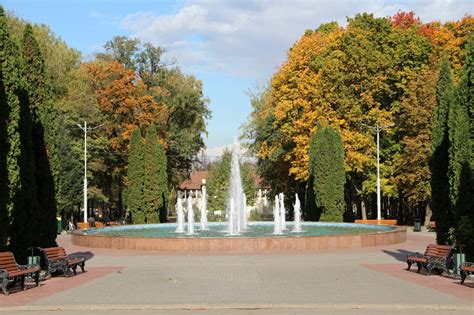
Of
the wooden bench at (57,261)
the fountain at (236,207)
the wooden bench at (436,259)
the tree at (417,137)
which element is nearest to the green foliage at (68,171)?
the fountain at (236,207)

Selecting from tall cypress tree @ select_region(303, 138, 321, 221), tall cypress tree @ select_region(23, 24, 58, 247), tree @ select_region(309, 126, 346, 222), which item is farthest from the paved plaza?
tall cypress tree @ select_region(303, 138, 321, 221)

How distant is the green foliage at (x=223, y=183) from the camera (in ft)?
188

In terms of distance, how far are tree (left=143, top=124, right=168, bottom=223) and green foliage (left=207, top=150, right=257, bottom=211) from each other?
1053 centimetres

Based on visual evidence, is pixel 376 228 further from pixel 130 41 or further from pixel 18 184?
pixel 130 41

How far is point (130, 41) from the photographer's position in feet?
192

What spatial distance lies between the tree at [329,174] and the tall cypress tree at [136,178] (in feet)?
41.7

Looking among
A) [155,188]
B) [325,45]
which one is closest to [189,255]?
[155,188]

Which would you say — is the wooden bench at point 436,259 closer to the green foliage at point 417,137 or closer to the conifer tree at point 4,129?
Answer: the conifer tree at point 4,129

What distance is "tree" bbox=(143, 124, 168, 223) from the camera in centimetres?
4594

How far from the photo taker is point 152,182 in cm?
4625

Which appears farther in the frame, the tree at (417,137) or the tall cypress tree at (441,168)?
the tree at (417,137)

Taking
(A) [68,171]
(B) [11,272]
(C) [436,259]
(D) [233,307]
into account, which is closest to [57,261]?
(B) [11,272]

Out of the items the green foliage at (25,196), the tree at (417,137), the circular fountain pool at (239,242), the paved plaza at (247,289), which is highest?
the tree at (417,137)

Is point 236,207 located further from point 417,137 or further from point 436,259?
point 436,259
